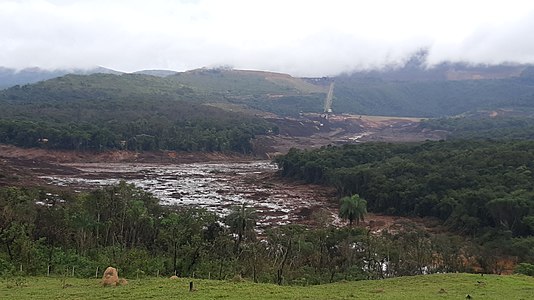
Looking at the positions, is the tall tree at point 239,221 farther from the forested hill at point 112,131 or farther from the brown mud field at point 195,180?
the forested hill at point 112,131

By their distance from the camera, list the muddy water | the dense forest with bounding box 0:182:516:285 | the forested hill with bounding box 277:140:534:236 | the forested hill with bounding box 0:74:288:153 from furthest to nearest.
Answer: the forested hill with bounding box 0:74:288:153, the muddy water, the forested hill with bounding box 277:140:534:236, the dense forest with bounding box 0:182:516:285

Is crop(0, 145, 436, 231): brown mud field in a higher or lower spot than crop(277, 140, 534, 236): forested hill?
lower

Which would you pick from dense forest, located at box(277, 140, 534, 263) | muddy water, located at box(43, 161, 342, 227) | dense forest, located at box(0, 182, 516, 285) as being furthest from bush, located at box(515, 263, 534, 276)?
muddy water, located at box(43, 161, 342, 227)

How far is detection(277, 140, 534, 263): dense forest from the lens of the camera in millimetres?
69875

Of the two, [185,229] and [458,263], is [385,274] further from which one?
[185,229]

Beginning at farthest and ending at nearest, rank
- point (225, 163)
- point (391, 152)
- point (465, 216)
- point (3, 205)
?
point (225, 163) < point (391, 152) < point (465, 216) < point (3, 205)

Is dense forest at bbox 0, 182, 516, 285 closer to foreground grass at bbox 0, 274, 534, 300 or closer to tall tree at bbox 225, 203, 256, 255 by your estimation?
tall tree at bbox 225, 203, 256, 255

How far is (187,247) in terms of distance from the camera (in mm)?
43062

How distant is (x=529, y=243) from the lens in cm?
5616

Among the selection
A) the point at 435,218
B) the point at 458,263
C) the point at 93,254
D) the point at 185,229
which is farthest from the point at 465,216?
the point at 93,254

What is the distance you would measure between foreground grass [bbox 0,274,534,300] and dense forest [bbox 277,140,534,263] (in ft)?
75.1

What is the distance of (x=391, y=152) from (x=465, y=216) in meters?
60.6

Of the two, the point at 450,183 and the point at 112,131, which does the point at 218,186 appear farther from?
the point at 112,131

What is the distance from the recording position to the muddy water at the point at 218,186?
289ft
